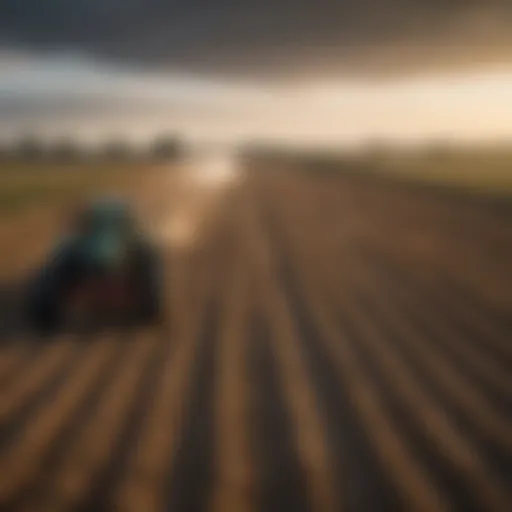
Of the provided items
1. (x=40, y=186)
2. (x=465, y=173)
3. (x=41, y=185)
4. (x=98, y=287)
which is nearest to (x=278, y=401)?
(x=98, y=287)

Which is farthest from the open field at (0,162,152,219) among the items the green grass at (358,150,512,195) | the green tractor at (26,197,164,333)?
the green grass at (358,150,512,195)

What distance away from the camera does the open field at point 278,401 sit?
5.30 m

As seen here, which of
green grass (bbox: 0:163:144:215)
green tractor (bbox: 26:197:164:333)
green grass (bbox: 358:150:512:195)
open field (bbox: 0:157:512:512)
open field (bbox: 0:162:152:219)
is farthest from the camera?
green grass (bbox: 358:150:512:195)

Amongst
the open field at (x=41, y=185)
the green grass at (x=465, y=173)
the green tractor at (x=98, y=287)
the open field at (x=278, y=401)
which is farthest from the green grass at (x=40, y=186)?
the green grass at (x=465, y=173)

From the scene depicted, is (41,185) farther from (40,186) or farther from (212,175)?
(212,175)

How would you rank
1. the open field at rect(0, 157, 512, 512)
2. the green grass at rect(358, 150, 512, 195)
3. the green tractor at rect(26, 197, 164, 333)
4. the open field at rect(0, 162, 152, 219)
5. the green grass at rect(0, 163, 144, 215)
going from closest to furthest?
1. the open field at rect(0, 157, 512, 512)
2. the green tractor at rect(26, 197, 164, 333)
3. the open field at rect(0, 162, 152, 219)
4. the green grass at rect(0, 163, 144, 215)
5. the green grass at rect(358, 150, 512, 195)

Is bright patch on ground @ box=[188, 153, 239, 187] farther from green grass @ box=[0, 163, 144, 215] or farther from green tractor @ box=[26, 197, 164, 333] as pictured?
green tractor @ box=[26, 197, 164, 333]

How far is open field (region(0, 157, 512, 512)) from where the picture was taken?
5.30 m

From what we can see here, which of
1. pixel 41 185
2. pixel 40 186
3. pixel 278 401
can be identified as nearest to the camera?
pixel 278 401

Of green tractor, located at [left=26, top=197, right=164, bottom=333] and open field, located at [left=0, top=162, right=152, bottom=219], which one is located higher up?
green tractor, located at [left=26, top=197, right=164, bottom=333]

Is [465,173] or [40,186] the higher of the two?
[40,186]

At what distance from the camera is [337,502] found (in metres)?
5.09

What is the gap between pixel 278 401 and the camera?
7258 millimetres

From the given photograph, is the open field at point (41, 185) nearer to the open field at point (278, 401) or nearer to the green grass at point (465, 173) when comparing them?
the open field at point (278, 401)
